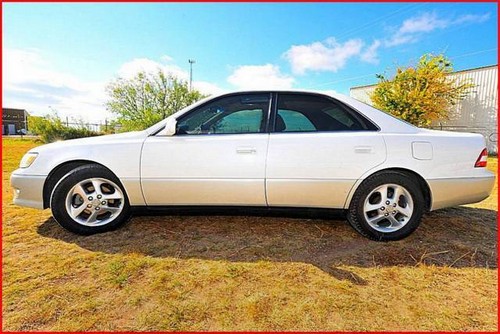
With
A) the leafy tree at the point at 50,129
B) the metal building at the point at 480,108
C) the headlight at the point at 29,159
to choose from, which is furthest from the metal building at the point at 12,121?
the metal building at the point at 480,108

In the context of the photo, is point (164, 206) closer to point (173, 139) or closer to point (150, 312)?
point (173, 139)

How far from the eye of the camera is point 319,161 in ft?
8.60

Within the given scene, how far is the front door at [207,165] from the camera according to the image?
266 cm

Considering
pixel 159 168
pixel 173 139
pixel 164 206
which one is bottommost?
pixel 164 206

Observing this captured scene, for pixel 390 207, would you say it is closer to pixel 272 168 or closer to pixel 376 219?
pixel 376 219

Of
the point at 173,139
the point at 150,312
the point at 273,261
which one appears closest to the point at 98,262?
the point at 150,312

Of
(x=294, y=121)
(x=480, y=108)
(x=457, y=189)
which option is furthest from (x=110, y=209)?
(x=480, y=108)

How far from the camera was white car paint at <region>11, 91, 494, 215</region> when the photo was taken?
8.62 feet

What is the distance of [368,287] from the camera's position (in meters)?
1.97

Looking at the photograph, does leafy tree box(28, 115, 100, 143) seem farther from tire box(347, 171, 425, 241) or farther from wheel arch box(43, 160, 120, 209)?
tire box(347, 171, 425, 241)

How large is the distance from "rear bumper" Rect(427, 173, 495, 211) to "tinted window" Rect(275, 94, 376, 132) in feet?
2.84

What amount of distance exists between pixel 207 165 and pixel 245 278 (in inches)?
44.5

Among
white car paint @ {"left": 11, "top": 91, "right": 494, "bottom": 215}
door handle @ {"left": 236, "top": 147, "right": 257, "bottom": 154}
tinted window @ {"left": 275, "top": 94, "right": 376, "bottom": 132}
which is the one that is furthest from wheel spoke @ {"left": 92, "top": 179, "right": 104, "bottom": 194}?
tinted window @ {"left": 275, "top": 94, "right": 376, "bottom": 132}

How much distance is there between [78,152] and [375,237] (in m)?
3.14
